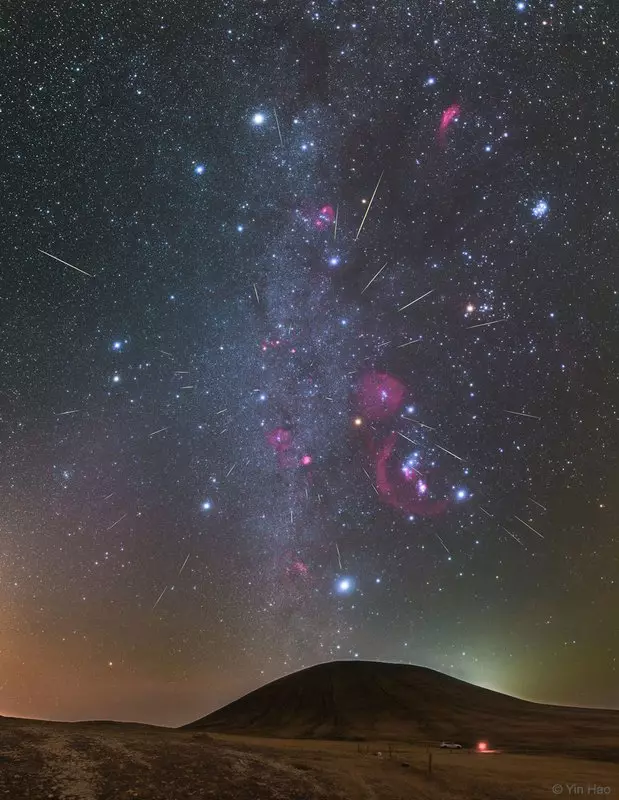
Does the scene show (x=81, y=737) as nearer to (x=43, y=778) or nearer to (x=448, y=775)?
(x=43, y=778)

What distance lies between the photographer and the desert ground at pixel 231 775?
520 inches

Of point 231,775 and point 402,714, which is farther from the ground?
point 402,714

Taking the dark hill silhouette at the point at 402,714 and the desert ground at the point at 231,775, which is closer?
the desert ground at the point at 231,775

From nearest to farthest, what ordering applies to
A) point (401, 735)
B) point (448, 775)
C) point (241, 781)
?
point (241, 781) < point (448, 775) < point (401, 735)

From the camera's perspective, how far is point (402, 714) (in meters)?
61.4

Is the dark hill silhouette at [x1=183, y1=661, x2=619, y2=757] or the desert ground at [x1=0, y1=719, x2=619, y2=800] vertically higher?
the dark hill silhouette at [x1=183, y1=661, x2=619, y2=757]

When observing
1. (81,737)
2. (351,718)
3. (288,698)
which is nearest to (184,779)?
(81,737)

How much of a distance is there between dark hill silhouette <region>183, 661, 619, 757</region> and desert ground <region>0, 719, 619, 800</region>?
51.6 ft

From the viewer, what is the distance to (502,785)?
1844cm

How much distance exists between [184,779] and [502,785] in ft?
34.3

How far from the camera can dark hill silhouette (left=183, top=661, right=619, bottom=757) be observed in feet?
142

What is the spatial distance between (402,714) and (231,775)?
53.0 meters

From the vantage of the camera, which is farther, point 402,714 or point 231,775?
point 402,714

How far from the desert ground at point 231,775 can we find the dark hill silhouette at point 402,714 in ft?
51.6
